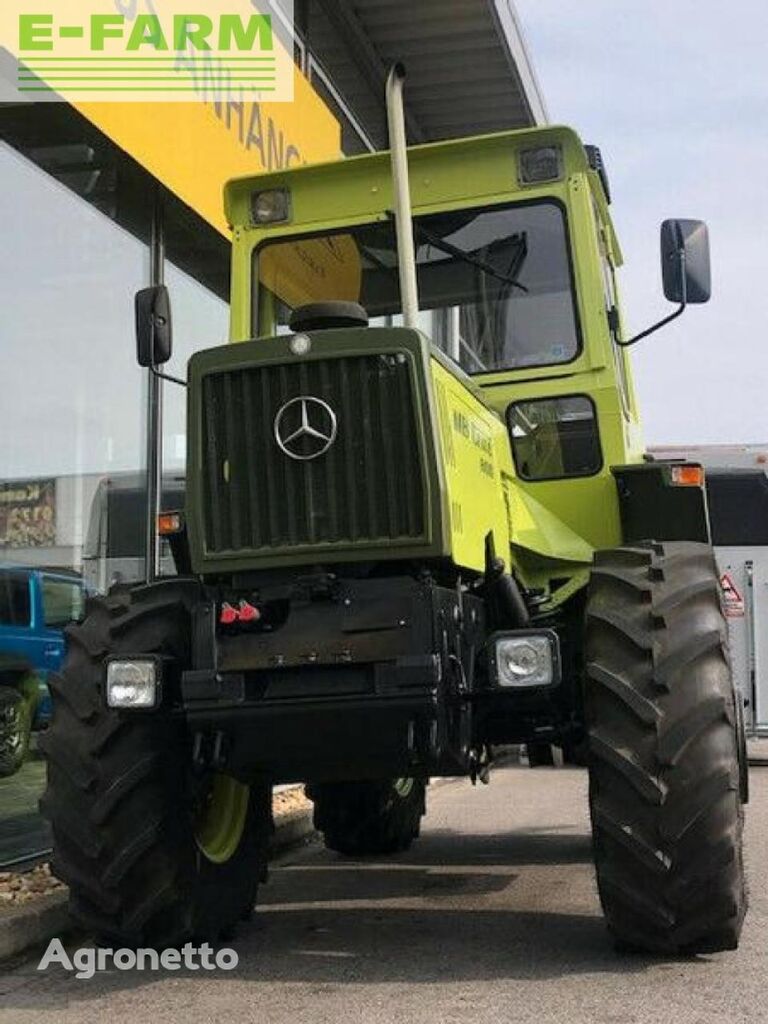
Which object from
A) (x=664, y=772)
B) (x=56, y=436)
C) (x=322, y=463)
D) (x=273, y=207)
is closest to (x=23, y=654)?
(x=56, y=436)

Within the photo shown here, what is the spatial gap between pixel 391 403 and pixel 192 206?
4063mm

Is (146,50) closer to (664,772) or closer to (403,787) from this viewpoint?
(403,787)

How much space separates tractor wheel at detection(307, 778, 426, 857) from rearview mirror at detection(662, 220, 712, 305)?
9.49 ft

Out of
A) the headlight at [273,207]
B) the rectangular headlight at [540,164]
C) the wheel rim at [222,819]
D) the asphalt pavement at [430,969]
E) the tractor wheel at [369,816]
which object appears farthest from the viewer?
the tractor wheel at [369,816]

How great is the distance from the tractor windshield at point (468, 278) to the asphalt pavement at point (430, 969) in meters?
2.32

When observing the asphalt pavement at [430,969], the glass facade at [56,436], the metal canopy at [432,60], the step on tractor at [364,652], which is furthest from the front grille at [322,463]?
the metal canopy at [432,60]

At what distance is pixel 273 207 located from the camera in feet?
19.6

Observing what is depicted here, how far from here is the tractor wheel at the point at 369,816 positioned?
6840mm

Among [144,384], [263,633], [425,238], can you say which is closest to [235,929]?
[263,633]

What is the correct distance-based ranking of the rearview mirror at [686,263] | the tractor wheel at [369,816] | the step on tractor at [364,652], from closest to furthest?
the step on tractor at [364,652] → the rearview mirror at [686,263] → the tractor wheel at [369,816]

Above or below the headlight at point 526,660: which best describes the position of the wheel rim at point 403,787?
below

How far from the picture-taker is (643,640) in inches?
169

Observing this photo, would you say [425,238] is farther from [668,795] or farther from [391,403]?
[668,795]

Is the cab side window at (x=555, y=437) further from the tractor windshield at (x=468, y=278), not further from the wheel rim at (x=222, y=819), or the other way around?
the wheel rim at (x=222, y=819)
